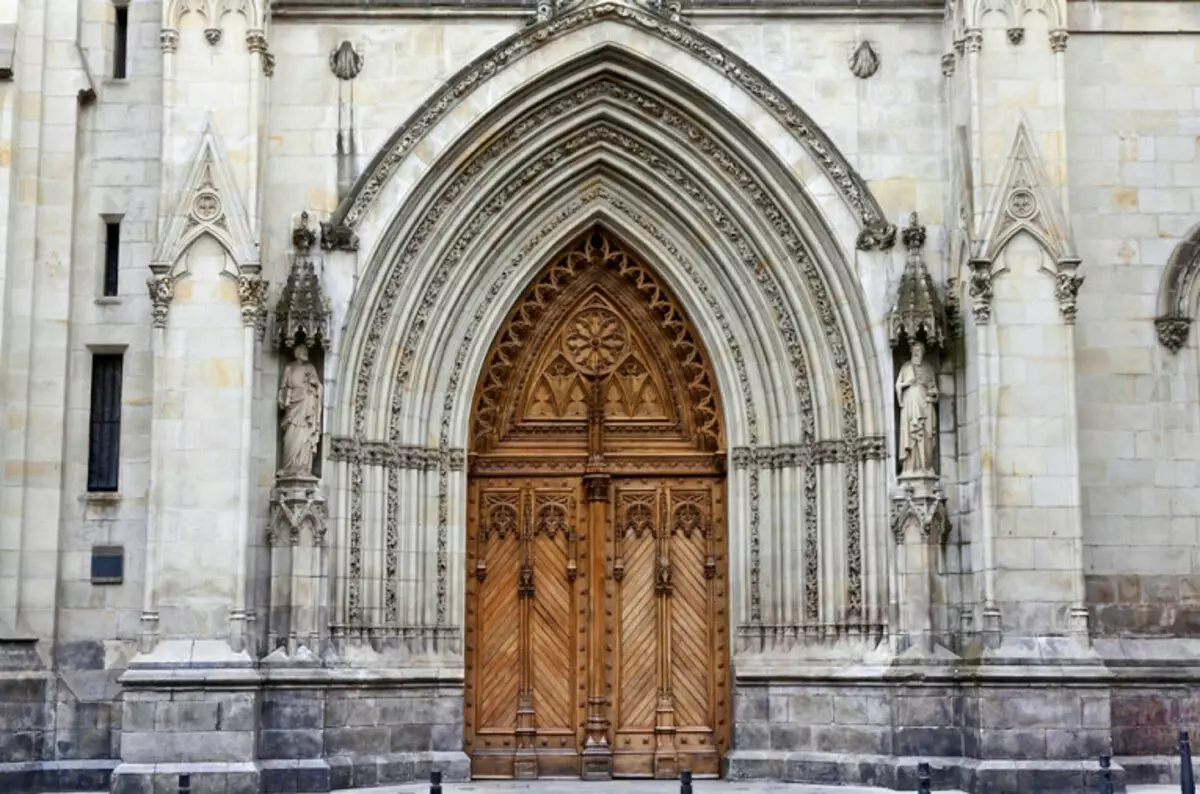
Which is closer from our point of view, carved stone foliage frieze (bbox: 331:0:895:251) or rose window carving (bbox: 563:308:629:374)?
carved stone foliage frieze (bbox: 331:0:895:251)

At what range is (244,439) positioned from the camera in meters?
18.5

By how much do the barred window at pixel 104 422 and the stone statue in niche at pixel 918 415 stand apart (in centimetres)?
883

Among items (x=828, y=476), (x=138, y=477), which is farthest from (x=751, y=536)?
(x=138, y=477)

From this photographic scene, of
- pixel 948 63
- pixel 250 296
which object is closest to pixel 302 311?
pixel 250 296

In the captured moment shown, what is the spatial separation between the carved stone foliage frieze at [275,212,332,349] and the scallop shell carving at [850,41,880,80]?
6.70 m

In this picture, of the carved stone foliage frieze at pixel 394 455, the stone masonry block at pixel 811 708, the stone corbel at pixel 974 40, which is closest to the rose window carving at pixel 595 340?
the carved stone foliage frieze at pixel 394 455

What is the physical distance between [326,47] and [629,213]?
4.12 metres

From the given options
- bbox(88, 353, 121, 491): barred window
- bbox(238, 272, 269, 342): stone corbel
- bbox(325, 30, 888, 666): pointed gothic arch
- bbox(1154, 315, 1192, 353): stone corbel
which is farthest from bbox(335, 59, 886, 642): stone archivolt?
bbox(1154, 315, 1192, 353): stone corbel

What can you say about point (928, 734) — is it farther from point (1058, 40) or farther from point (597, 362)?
point (1058, 40)

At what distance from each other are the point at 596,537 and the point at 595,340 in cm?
249

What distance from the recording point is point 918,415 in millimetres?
19156

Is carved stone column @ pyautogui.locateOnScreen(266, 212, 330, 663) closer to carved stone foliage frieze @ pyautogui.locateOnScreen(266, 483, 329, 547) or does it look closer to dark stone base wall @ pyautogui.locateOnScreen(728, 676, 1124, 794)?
carved stone foliage frieze @ pyautogui.locateOnScreen(266, 483, 329, 547)

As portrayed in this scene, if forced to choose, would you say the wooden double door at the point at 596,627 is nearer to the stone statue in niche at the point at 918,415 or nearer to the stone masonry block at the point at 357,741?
the stone masonry block at the point at 357,741

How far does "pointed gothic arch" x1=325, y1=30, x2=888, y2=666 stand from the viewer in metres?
19.7
